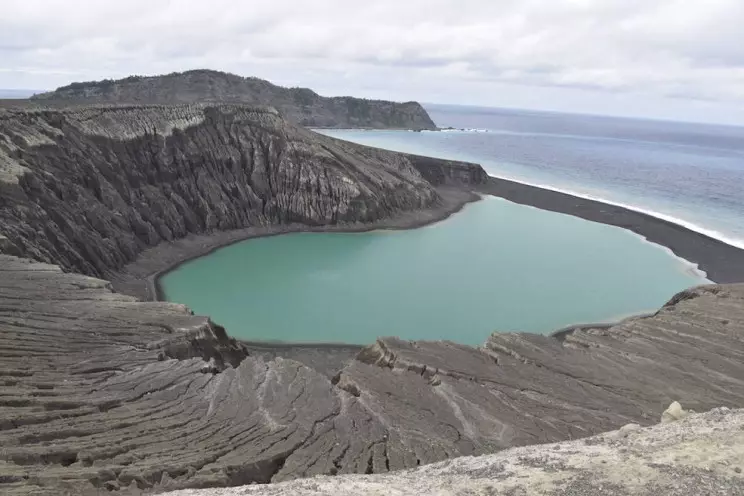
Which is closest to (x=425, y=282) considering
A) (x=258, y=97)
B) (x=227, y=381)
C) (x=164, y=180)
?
(x=227, y=381)

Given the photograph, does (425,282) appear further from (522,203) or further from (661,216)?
(661,216)

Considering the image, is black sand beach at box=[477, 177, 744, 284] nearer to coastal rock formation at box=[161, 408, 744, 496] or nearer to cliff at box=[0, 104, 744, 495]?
cliff at box=[0, 104, 744, 495]

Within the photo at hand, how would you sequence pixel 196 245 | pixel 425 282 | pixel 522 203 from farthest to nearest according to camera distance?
pixel 522 203 < pixel 196 245 < pixel 425 282

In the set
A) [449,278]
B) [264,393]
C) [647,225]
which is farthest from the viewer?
[647,225]

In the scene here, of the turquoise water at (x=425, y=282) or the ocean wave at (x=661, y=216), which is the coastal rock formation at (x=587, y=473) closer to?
the turquoise water at (x=425, y=282)

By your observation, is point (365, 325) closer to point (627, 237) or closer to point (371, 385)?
point (371, 385)

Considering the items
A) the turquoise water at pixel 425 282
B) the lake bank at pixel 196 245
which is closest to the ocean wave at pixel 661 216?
the turquoise water at pixel 425 282
